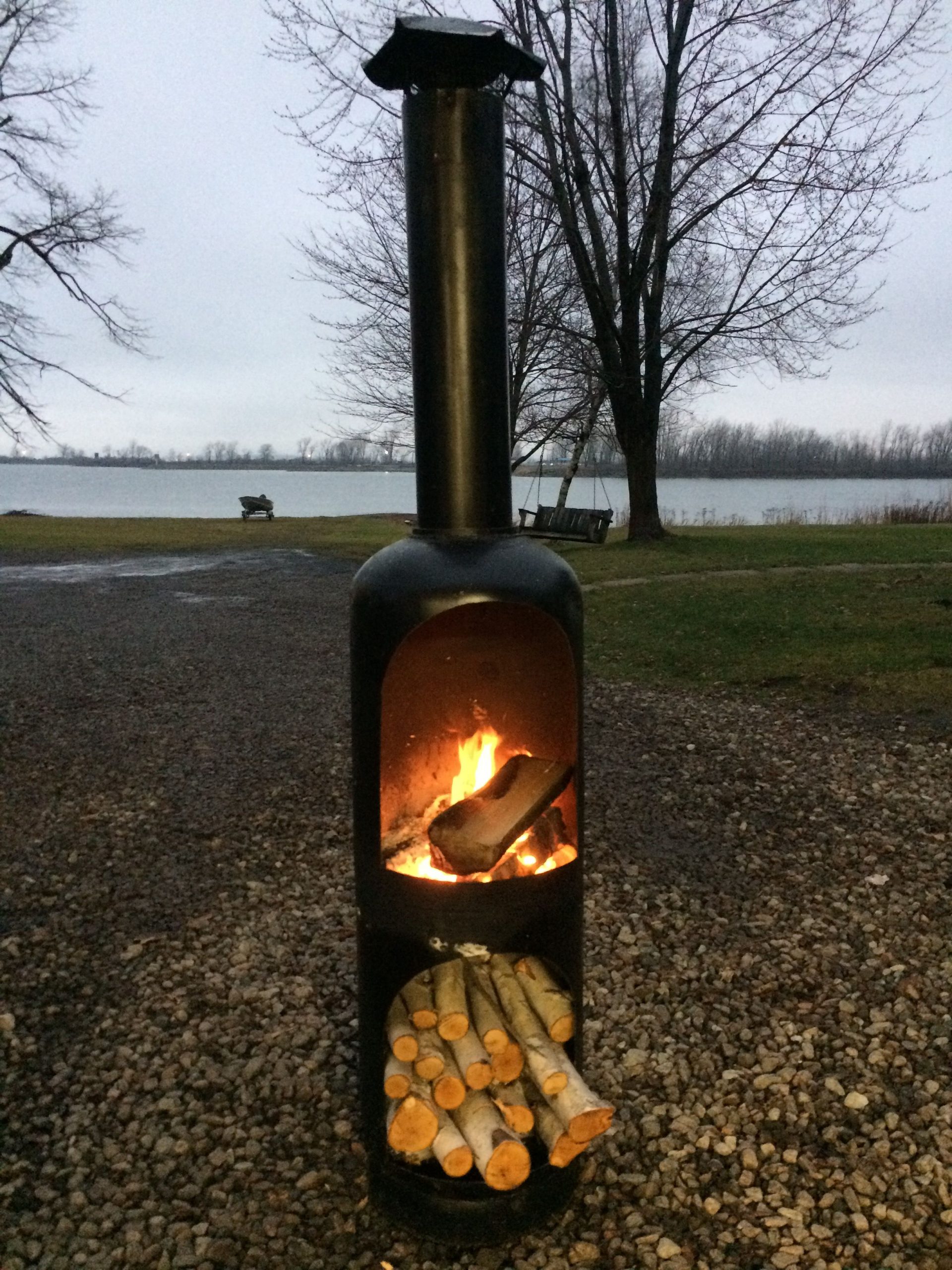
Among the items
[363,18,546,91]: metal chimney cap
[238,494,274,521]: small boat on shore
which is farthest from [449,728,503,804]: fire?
[238,494,274,521]: small boat on shore

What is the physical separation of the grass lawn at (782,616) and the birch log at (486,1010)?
520 cm

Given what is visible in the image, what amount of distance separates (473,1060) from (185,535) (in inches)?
992

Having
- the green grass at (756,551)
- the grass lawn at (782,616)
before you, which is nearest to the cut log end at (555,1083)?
the grass lawn at (782,616)

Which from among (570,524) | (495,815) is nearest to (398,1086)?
(495,815)

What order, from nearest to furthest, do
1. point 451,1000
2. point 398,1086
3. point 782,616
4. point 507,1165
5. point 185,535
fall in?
point 507,1165 < point 398,1086 < point 451,1000 < point 782,616 < point 185,535

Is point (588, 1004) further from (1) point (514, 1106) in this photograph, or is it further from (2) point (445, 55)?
(2) point (445, 55)

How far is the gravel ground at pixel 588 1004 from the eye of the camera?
238cm

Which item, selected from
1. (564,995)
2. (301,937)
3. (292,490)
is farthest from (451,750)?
(292,490)

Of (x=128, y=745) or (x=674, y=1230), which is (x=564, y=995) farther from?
(x=128, y=745)

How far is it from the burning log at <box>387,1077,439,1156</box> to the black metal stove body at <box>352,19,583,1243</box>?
224 mm

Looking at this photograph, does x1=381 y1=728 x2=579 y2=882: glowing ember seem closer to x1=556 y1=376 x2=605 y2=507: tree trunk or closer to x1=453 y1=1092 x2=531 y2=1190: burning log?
x1=453 y1=1092 x2=531 y2=1190: burning log

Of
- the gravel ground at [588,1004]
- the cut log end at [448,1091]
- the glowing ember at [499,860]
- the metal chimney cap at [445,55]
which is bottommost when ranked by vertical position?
the gravel ground at [588,1004]

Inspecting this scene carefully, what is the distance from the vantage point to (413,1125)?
7.22 feet

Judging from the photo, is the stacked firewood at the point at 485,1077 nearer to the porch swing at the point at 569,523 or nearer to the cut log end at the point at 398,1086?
the cut log end at the point at 398,1086
